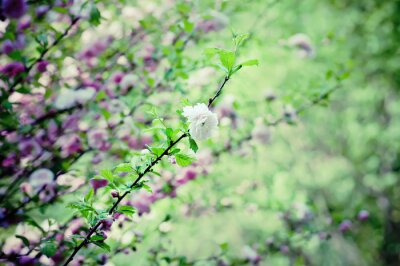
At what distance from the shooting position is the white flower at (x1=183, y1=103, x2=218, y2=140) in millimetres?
749

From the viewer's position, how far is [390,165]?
14.4 feet

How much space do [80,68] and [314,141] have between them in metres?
4.24

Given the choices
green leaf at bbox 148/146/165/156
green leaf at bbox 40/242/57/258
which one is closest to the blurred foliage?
green leaf at bbox 40/242/57/258

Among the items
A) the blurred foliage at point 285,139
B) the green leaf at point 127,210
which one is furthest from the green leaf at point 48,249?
the green leaf at point 127,210

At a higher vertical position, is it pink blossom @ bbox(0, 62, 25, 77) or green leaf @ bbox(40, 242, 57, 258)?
pink blossom @ bbox(0, 62, 25, 77)

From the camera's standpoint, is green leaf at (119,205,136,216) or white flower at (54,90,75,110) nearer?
green leaf at (119,205,136,216)

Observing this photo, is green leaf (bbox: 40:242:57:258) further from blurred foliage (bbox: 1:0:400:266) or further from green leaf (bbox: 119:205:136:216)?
green leaf (bbox: 119:205:136:216)

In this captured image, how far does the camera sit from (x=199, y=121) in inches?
29.5

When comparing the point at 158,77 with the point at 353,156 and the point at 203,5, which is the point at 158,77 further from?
the point at 353,156

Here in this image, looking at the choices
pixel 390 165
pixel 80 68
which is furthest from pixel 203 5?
pixel 390 165

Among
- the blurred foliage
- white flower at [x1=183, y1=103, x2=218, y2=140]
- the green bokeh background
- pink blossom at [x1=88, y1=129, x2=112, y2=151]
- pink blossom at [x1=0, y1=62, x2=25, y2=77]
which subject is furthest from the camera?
the green bokeh background

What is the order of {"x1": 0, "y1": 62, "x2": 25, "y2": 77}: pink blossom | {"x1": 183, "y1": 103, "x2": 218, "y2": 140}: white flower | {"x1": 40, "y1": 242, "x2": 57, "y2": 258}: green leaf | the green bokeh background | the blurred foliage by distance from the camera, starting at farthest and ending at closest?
the green bokeh background < the blurred foliage < {"x1": 0, "y1": 62, "x2": 25, "y2": 77}: pink blossom < {"x1": 40, "y1": 242, "x2": 57, "y2": 258}: green leaf < {"x1": 183, "y1": 103, "x2": 218, "y2": 140}: white flower

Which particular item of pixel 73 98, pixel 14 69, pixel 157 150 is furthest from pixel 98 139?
pixel 157 150

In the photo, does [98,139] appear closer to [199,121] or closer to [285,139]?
[199,121]
